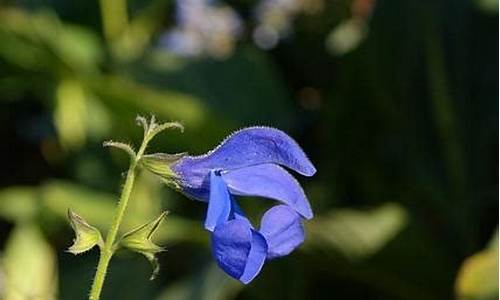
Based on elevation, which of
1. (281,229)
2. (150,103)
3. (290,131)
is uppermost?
(281,229)

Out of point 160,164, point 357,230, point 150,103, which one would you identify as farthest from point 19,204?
point 160,164

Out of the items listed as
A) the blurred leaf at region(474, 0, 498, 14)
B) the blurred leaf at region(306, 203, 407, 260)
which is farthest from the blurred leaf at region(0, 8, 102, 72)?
the blurred leaf at region(474, 0, 498, 14)

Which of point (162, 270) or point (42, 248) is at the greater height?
point (42, 248)

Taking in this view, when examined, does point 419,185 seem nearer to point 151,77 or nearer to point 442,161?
point 442,161

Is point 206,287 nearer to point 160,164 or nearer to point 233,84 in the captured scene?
point 233,84

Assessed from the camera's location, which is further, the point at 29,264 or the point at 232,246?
the point at 29,264

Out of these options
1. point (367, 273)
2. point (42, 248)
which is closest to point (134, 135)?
point (42, 248)
